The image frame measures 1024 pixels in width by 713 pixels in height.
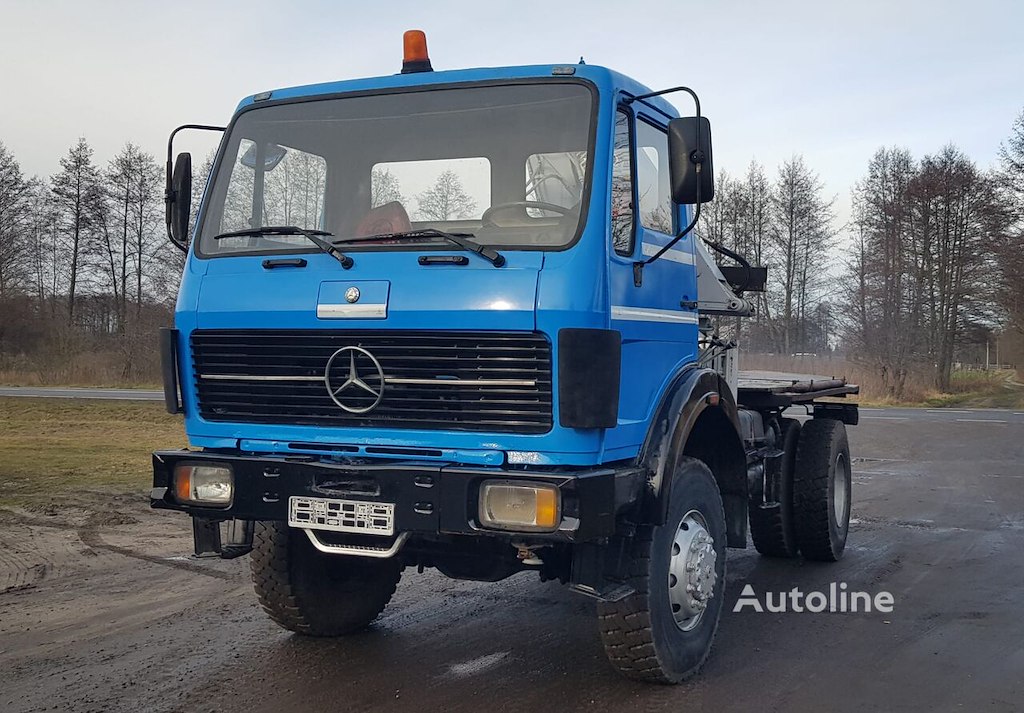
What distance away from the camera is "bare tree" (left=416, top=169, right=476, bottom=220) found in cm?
467

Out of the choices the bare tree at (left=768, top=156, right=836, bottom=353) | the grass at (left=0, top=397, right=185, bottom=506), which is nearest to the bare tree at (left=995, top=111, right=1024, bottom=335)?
the bare tree at (left=768, top=156, right=836, bottom=353)

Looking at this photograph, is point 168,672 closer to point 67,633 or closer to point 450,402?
point 67,633

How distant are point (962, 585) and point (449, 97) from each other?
4697 millimetres

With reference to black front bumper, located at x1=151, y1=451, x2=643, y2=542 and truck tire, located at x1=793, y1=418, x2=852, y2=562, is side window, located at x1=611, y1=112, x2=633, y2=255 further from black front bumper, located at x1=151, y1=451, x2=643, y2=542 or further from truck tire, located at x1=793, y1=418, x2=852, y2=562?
truck tire, located at x1=793, y1=418, x2=852, y2=562

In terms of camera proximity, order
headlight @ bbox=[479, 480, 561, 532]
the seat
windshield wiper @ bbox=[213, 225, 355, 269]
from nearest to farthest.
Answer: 1. headlight @ bbox=[479, 480, 561, 532]
2. windshield wiper @ bbox=[213, 225, 355, 269]
3. the seat

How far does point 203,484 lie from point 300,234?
48.5 inches

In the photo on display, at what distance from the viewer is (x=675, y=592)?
4.68m

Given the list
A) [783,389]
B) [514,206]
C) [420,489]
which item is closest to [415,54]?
[514,206]

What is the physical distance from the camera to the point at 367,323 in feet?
13.8

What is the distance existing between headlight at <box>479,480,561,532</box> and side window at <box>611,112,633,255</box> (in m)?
1.14

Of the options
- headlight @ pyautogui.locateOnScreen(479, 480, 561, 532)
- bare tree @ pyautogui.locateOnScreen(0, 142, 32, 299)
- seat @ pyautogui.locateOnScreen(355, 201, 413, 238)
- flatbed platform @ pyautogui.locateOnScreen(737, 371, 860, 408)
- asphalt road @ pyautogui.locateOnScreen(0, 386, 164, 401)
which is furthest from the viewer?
bare tree @ pyautogui.locateOnScreen(0, 142, 32, 299)

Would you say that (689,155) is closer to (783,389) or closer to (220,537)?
(220,537)

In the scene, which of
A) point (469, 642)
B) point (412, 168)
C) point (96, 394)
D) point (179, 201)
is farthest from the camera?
point (96, 394)

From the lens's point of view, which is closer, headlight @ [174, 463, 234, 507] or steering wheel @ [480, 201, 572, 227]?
steering wheel @ [480, 201, 572, 227]
